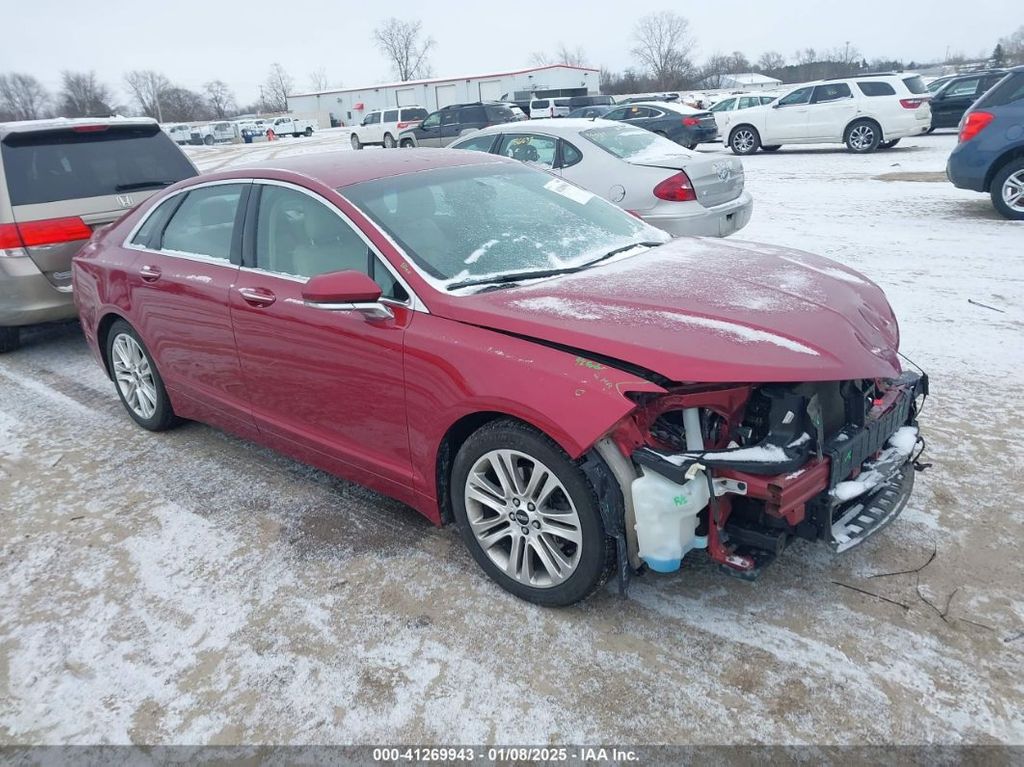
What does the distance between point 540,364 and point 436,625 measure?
1.07m

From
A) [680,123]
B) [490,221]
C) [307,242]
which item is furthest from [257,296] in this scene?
[680,123]

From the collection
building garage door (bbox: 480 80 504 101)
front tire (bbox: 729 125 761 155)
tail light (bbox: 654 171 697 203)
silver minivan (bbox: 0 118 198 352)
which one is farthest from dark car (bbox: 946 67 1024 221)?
building garage door (bbox: 480 80 504 101)

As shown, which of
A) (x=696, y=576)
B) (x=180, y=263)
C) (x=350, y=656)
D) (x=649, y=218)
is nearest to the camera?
(x=350, y=656)

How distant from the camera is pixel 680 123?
→ 65.9ft

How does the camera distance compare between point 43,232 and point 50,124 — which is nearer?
point 43,232

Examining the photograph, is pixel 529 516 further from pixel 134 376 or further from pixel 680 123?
pixel 680 123

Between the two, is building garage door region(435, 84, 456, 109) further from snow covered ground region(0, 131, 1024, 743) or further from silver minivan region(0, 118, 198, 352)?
snow covered ground region(0, 131, 1024, 743)

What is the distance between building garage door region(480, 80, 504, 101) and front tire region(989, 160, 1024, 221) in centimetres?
4838

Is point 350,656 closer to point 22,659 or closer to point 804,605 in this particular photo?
point 22,659

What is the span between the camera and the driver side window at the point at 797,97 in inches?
688

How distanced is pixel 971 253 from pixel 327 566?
276 inches

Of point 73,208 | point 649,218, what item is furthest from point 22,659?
point 649,218

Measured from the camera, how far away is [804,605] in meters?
2.74

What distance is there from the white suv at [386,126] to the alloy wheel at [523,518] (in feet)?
94.9
